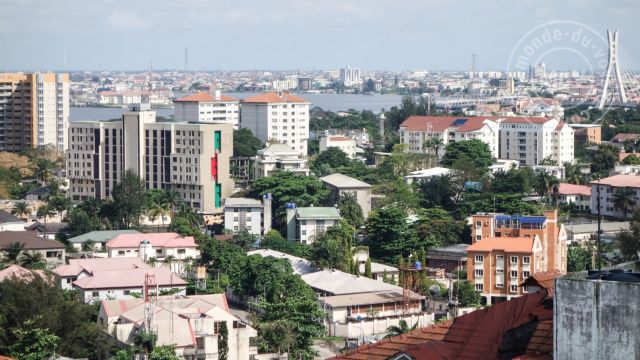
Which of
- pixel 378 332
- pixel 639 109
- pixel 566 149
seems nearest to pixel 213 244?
pixel 378 332

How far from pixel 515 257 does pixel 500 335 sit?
16314 mm

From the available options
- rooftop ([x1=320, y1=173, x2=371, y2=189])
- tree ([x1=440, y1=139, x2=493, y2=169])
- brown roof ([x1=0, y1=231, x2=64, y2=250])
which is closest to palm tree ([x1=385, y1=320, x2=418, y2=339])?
brown roof ([x1=0, y1=231, x2=64, y2=250])

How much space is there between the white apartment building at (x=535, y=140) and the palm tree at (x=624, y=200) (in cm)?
1029

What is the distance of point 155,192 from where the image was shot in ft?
95.2

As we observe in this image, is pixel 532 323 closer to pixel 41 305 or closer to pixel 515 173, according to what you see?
pixel 41 305

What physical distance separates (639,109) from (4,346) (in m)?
48.5

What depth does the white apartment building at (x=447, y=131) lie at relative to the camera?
132ft

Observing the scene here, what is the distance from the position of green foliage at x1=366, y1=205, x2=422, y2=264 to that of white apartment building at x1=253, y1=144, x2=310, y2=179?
26.9 feet

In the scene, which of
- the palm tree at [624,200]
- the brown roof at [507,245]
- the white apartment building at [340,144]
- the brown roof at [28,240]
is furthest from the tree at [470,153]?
the brown roof at [28,240]

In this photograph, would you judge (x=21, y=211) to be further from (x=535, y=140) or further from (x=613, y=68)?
(x=613, y=68)

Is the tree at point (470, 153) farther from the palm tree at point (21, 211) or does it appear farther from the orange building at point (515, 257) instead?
the orange building at point (515, 257)

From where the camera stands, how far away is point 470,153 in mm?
35656

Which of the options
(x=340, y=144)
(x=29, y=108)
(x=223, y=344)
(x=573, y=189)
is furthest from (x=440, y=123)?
(x=223, y=344)

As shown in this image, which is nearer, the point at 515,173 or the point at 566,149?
the point at 515,173
